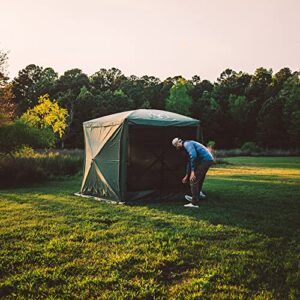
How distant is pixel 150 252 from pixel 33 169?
10525 mm

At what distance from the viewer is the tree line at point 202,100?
45.4m

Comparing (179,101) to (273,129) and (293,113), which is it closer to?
(273,129)

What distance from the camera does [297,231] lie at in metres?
5.31

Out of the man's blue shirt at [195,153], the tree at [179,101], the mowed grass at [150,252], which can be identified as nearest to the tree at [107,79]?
the tree at [179,101]

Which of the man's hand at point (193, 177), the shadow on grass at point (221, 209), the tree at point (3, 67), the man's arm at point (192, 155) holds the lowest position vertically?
the shadow on grass at point (221, 209)

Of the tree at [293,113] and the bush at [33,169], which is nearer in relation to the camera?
→ the bush at [33,169]

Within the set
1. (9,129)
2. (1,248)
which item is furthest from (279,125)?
(1,248)

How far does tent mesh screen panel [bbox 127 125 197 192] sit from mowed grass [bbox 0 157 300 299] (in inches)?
75.4

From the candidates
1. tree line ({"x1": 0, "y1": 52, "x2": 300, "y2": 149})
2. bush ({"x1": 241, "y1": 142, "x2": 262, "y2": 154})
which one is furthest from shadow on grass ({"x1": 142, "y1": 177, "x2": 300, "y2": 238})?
bush ({"x1": 241, "y1": 142, "x2": 262, "y2": 154})

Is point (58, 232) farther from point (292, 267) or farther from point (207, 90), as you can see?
point (207, 90)

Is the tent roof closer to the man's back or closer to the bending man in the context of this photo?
the bending man

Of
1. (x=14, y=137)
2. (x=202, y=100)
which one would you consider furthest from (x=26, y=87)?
(x=14, y=137)

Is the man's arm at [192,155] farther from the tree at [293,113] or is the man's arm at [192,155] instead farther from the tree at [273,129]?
the tree at [273,129]

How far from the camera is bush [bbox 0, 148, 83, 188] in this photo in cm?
1269
